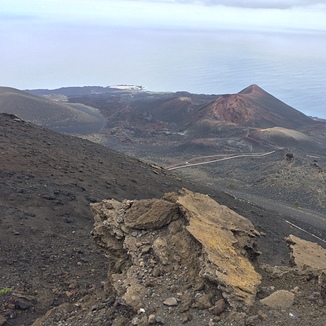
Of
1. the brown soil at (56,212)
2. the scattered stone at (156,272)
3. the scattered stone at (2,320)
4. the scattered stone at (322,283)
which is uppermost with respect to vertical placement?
the scattered stone at (322,283)

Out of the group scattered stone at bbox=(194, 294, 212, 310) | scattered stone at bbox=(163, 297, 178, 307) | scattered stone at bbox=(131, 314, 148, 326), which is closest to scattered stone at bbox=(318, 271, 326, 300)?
scattered stone at bbox=(194, 294, 212, 310)

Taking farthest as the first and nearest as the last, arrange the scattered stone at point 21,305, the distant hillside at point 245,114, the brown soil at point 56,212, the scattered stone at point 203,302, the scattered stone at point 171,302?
the distant hillside at point 245,114, the brown soil at point 56,212, the scattered stone at point 21,305, the scattered stone at point 171,302, the scattered stone at point 203,302

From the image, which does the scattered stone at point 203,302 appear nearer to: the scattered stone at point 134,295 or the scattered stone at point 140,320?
the scattered stone at point 140,320

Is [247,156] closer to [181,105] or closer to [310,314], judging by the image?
[181,105]

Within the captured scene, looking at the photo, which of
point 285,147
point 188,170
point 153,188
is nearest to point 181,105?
point 285,147

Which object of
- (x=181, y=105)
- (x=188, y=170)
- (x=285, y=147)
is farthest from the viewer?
(x=181, y=105)

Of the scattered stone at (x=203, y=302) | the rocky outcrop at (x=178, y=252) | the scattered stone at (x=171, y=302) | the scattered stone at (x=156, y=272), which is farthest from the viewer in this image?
the scattered stone at (x=156, y=272)

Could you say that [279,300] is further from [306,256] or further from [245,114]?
[245,114]

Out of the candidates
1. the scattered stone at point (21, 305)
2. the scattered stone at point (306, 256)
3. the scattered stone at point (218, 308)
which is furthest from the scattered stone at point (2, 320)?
Answer: the scattered stone at point (306, 256)
